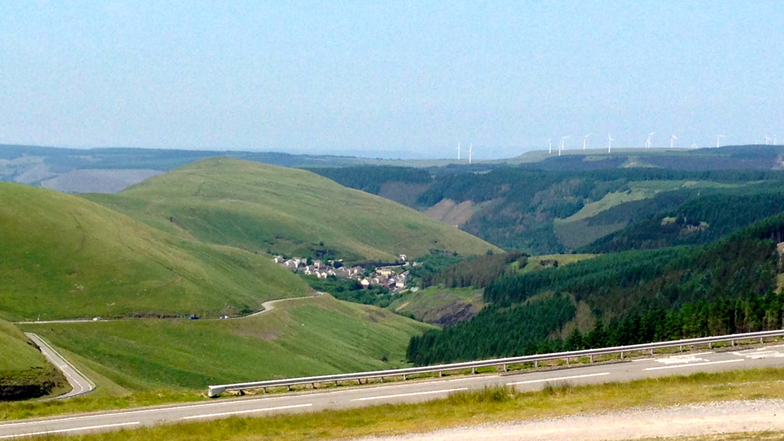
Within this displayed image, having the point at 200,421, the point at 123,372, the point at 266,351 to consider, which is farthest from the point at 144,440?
the point at 266,351

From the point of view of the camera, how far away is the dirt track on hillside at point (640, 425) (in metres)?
40.6

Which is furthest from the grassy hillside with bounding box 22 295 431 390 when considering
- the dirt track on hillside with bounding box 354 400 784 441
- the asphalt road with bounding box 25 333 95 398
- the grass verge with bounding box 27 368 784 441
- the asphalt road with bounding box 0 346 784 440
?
the dirt track on hillside with bounding box 354 400 784 441

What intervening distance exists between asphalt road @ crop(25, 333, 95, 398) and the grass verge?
50578 millimetres

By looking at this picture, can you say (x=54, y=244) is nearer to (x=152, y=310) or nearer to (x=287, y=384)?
(x=152, y=310)

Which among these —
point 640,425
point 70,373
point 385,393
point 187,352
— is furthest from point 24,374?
point 640,425

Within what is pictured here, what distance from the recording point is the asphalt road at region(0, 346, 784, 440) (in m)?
47.9

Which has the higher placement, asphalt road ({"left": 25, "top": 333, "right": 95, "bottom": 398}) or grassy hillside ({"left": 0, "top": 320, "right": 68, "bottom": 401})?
grassy hillside ({"left": 0, "top": 320, "right": 68, "bottom": 401})

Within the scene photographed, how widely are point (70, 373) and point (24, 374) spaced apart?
13.2m

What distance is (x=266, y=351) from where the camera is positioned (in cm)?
18462

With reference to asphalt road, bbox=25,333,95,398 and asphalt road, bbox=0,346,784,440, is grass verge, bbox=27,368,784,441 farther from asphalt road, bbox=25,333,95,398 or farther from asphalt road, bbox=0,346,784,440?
asphalt road, bbox=25,333,95,398

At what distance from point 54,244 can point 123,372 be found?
6598 centimetres

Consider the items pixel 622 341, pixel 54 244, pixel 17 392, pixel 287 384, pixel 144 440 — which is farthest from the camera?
pixel 54 244

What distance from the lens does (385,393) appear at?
53938mm

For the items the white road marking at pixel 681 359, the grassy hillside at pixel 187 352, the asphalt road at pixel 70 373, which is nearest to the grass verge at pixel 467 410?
the white road marking at pixel 681 359
